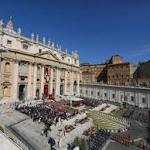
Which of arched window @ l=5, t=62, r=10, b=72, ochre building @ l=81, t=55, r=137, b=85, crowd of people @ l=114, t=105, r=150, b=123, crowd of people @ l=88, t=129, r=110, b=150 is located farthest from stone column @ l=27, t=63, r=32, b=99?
ochre building @ l=81, t=55, r=137, b=85

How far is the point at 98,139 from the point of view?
936 inches

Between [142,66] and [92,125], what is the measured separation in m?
39.3

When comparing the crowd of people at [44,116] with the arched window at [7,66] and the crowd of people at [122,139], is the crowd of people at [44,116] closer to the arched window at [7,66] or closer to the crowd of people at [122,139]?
the crowd of people at [122,139]

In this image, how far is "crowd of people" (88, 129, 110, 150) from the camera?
859 inches

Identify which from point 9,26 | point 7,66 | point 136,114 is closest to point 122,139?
point 136,114

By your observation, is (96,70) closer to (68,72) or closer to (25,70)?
(68,72)

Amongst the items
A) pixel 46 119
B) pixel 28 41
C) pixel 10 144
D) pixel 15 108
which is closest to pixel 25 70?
pixel 28 41

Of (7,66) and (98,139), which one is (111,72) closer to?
(7,66)

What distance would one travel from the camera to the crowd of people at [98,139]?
71.6 feet

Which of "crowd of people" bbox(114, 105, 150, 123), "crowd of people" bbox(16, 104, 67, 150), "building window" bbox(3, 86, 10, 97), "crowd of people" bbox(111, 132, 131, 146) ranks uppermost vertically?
"building window" bbox(3, 86, 10, 97)

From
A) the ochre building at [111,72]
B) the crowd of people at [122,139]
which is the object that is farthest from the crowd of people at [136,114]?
the ochre building at [111,72]

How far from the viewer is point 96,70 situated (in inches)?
2923

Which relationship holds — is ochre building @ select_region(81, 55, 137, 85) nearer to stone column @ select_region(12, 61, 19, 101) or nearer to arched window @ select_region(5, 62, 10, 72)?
stone column @ select_region(12, 61, 19, 101)

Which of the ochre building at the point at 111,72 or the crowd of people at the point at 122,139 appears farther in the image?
the ochre building at the point at 111,72
